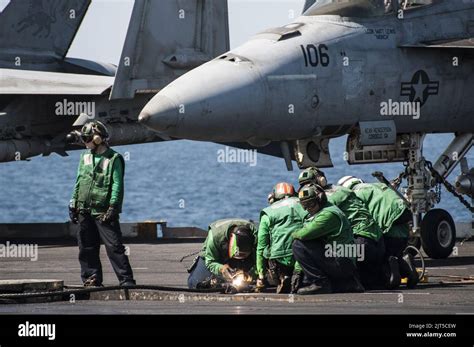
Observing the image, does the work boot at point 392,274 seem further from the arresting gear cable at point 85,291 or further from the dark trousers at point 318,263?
the arresting gear cable at point 85,291

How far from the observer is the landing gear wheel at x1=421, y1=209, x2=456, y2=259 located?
1855cm

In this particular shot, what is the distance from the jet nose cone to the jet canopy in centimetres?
296

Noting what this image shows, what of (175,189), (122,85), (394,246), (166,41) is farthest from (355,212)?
(175,189)

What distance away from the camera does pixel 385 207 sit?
52.6ft

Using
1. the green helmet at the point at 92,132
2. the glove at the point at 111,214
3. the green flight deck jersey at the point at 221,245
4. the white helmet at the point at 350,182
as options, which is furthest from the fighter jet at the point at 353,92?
the green flight deck jersey at the point at 221,245

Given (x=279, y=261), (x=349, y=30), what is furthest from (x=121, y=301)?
(x=349, y=30)

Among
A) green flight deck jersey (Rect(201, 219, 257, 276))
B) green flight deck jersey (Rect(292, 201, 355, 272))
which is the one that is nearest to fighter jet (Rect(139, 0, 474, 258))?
green flight deck jersey (Rect(201, 219, 257, 276))

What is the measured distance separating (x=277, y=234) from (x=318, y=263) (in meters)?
0.71

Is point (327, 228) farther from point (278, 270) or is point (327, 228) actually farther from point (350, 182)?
point (350, 182)

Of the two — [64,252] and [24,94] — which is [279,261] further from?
[24,94]

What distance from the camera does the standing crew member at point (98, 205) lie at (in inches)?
626

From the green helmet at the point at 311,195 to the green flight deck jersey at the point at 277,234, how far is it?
526 mm

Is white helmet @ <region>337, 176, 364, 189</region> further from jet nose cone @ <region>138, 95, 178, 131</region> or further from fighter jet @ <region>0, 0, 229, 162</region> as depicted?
fighter jet @ <region>0, 0, 229, 162</region>
